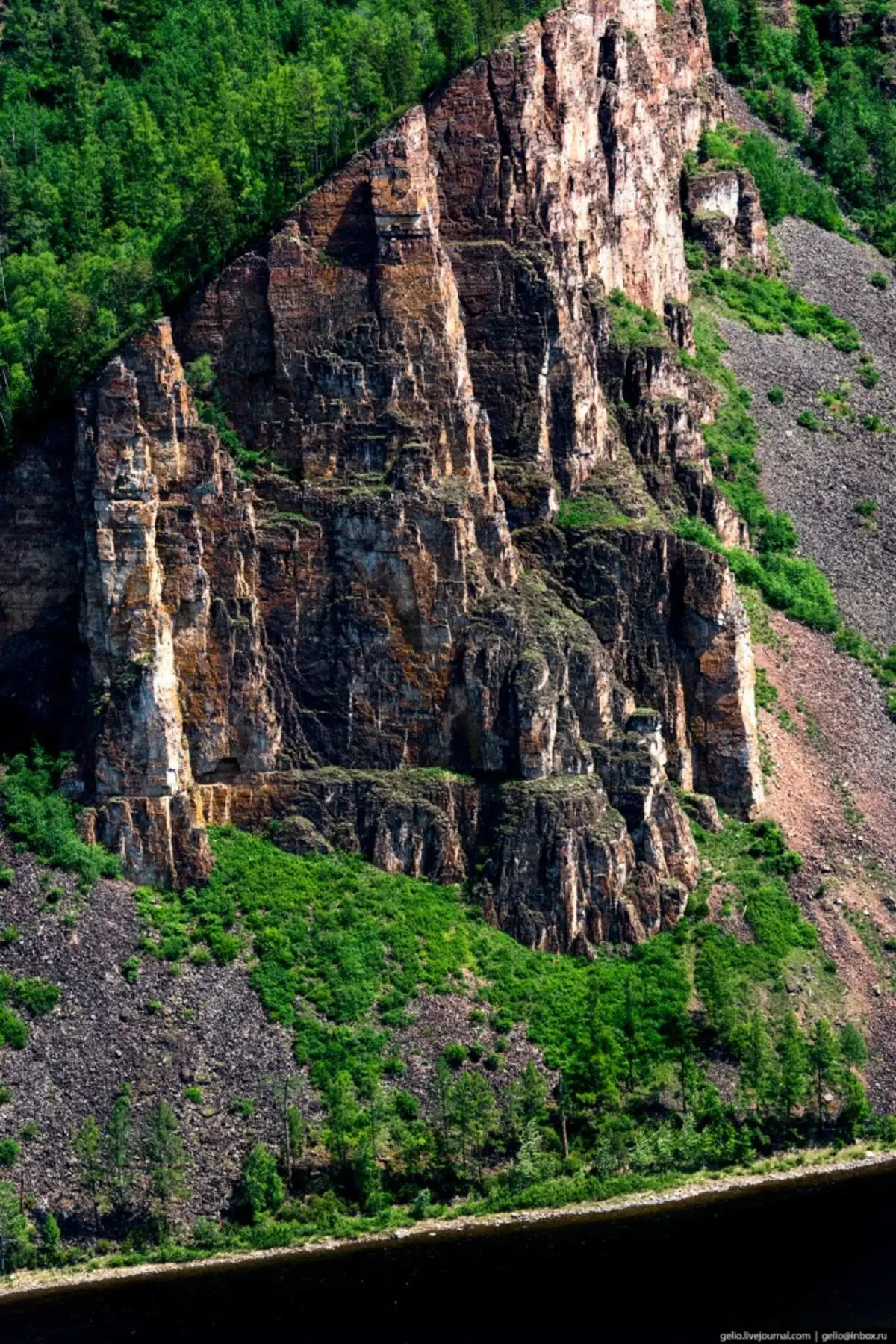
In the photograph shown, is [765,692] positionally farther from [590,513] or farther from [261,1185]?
[261,1185]

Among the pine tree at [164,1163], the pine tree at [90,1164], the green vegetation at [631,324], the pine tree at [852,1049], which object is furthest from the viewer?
the green vegetation at [631,324]

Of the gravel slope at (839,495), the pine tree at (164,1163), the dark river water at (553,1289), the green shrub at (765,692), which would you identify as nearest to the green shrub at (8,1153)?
the pine tree at (164,1163)

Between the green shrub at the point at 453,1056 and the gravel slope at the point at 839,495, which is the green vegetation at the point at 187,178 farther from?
the green shrub at the point at 453,1056

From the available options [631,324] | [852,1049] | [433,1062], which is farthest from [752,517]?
[433,1062]

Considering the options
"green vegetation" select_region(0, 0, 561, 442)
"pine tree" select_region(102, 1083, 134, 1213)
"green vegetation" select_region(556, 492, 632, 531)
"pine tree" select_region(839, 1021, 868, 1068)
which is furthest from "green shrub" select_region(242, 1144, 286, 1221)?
"green vegetation" select_region(0, 0, 561, 442)

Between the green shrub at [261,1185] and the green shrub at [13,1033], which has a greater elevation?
the green shrub at [13,1033]

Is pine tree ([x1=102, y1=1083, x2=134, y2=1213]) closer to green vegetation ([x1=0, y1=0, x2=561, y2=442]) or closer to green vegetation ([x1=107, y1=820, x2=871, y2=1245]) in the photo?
green vegetation ([x1=107, y1=820, x2=871, y2=1245])
